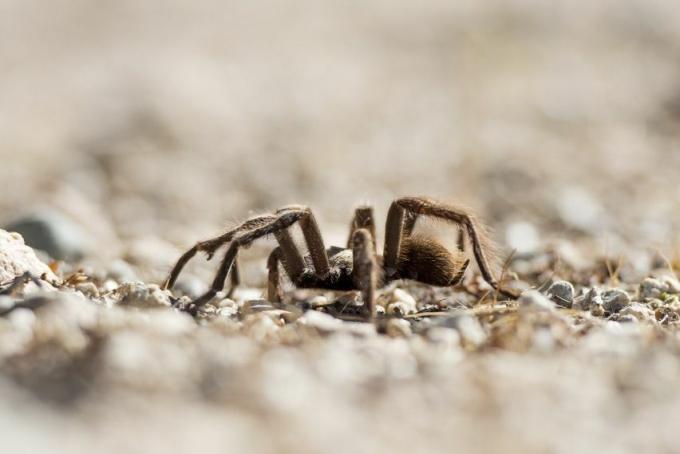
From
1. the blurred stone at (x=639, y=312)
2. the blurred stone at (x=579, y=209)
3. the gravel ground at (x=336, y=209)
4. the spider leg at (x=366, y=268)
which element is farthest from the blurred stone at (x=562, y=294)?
the blurred stone at (x=579, y=209)

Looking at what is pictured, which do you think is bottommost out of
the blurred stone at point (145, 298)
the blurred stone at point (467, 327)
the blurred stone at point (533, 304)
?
the blurred stone at point (145, 298)

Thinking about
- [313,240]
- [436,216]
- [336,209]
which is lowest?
[336,209]

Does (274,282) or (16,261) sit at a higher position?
(16,261)

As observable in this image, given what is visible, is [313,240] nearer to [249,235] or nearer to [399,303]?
[249,235]

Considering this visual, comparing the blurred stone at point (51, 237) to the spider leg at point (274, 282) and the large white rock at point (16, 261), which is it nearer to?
the large white rock at point (16, 261)

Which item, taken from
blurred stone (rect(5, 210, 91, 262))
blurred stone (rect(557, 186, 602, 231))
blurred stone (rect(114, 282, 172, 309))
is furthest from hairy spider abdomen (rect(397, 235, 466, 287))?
blurred stone (rect(557, 186, 602, 231))

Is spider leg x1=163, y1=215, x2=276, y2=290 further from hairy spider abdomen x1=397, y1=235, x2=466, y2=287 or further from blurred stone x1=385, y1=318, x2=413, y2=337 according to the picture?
blurred stone x1=385, y1=318, x2=413, y2=337

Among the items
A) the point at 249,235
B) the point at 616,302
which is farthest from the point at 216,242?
the point at 616,302
